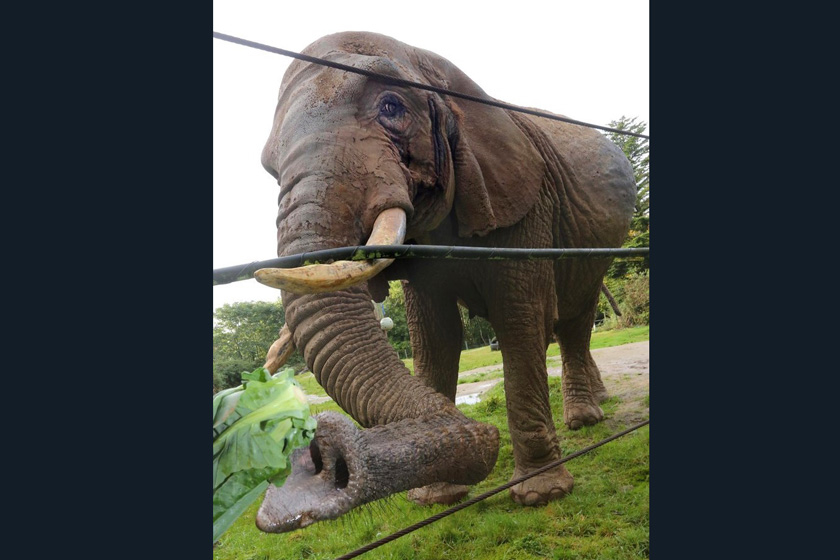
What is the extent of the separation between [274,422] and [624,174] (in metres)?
2.81

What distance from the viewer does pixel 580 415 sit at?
3.57m

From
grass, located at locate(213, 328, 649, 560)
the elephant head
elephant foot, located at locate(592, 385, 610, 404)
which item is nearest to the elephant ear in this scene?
the elephant head

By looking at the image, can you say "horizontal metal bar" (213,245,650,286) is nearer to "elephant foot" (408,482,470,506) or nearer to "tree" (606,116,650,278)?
"elephant foot" (408,482,470,506)

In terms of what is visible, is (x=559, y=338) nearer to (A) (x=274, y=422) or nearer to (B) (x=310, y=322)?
(B) (x=310, y=322)

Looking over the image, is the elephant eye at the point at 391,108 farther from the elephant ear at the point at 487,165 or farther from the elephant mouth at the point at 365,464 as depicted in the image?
the elephant mouth at the point at 365,464

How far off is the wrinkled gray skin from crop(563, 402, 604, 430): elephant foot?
0.72 meters

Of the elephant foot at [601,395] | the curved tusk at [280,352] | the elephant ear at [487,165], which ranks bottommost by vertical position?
the elephant foot at [601,395]

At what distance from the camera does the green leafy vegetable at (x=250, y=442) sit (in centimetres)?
76

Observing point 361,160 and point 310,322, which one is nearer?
point 310,322

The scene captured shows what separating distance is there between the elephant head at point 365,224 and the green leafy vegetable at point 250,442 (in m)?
0.23

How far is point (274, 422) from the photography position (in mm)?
783

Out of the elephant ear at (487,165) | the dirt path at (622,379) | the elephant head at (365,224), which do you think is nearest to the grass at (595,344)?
the dirt path at (622,379)

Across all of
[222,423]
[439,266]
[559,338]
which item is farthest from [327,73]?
[559,338]

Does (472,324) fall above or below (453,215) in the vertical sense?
below
